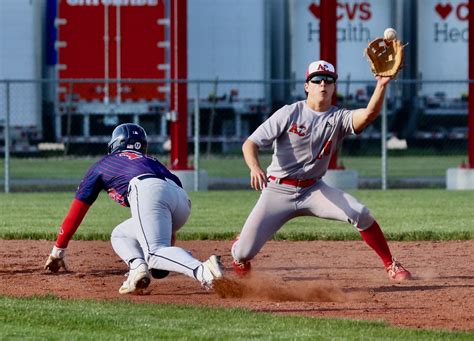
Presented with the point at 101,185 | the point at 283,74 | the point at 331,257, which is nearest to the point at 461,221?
the point at 331,257

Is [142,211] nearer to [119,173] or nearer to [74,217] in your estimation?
[119,173]

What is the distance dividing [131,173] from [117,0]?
18.1 m

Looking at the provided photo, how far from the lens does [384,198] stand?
2022 cm

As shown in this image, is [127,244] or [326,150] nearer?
[127,244]

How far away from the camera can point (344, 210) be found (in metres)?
10.1

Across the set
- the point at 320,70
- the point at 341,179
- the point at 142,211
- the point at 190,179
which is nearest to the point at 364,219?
→ the point at 320,70

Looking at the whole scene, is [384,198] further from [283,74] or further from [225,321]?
[225,321]

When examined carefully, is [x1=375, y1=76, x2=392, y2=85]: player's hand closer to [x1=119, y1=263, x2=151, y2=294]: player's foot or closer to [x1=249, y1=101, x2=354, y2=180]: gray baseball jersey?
[x1=249, y1=101, x2=354, y2=180]: gray baseball jersey

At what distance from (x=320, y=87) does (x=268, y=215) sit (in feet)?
3.70

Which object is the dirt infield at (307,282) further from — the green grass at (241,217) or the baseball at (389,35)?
the baseball at (389,35)

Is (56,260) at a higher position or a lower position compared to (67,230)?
lower

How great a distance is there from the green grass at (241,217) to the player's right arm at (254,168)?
14.0 ft

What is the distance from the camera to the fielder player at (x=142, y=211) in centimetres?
909

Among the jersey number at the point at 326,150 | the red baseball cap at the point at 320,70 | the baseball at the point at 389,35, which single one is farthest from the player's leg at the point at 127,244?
the baseball at the point at 389,35
